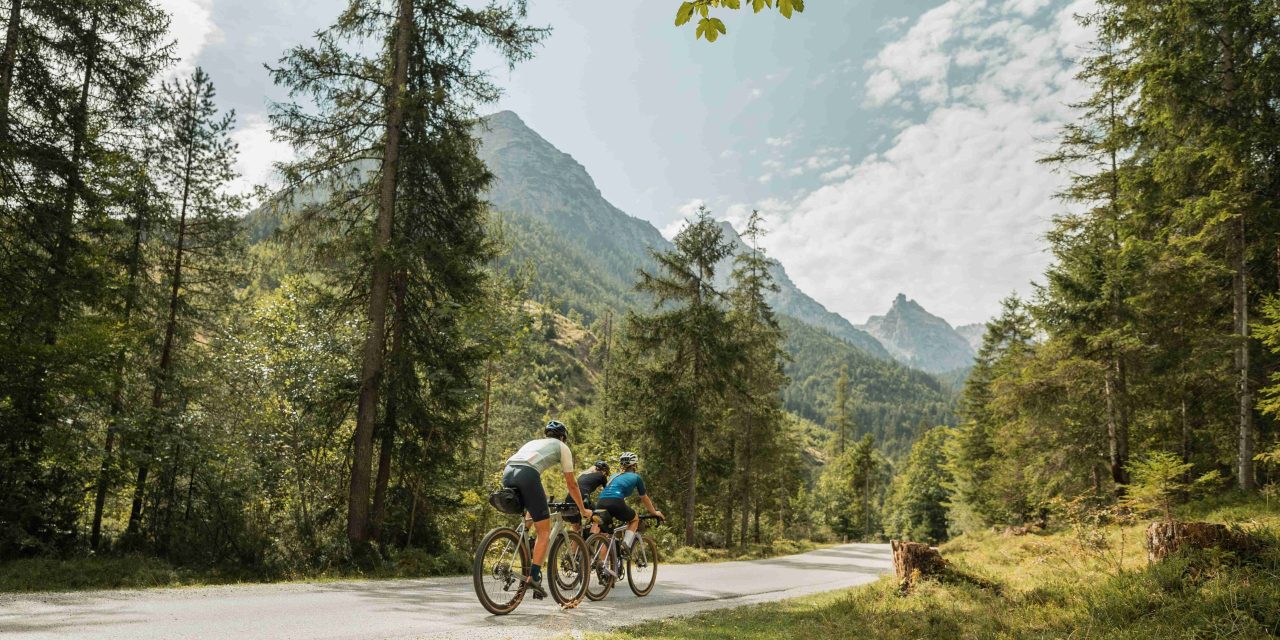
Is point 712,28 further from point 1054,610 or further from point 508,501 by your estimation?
point 1054,610

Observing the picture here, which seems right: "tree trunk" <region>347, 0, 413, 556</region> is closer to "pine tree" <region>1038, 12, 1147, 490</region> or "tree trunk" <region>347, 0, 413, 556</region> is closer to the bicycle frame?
the bicycle frame

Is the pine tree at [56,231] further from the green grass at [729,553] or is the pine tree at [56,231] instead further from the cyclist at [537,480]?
the green grass at [729,553]

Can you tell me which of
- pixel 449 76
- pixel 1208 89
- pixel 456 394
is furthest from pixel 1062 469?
pixel 449 76

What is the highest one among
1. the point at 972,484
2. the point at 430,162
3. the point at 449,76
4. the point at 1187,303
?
the point at 449,76

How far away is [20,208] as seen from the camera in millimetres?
11117

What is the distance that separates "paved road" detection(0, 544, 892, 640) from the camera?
504cm

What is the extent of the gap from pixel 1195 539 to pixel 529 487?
7483 millimetres

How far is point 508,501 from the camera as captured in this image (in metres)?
6.66

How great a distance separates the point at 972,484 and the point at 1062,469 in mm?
21104

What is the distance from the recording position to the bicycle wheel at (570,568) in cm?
711

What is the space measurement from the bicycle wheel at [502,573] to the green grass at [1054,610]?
1.53 metres

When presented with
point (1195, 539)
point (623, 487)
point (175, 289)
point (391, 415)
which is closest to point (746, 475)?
point (391, 415)

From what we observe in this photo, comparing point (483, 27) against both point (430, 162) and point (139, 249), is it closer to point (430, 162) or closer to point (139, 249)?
point (430, 162)

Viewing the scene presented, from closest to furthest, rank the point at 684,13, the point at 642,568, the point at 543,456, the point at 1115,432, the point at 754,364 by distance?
the point at 684,13 → the point at 543,456 → the point at 642,568 → the point at 1115,432 → the point at 754,364
